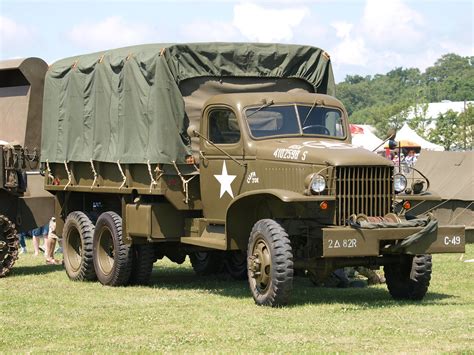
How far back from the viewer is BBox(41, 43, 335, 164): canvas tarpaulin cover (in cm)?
1488

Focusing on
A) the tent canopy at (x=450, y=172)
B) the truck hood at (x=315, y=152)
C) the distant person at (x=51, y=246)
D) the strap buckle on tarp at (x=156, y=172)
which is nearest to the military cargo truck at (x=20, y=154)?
the distant person at (x=51, y=246)

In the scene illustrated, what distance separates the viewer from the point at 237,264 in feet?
55.6

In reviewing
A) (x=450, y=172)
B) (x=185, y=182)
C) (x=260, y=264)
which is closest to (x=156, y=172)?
(x=185, y=182)

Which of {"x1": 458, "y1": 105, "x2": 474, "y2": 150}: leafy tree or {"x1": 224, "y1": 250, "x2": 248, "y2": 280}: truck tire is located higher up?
{"x1": 458, "y1": 105, "x2": 474, "y2": 150}: leafy tree

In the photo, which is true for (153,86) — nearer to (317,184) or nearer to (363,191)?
(317,184)

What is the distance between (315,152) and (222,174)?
1.72 m

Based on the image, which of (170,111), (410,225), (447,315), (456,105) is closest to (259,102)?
(170,111)

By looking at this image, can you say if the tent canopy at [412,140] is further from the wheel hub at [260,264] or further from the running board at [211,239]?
the wheel hub at [260,264]

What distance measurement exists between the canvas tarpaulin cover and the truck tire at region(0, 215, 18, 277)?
136 cm

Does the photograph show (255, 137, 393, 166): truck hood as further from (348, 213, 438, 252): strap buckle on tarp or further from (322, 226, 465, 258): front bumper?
(322, 226, 465, 258): front bumper

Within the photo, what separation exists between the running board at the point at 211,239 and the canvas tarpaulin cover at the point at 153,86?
0.99 m

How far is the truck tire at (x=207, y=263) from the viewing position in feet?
57.2

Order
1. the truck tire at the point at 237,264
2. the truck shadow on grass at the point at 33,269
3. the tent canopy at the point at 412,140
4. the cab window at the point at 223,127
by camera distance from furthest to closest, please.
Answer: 1. the tent canopy at the point at 412,140
2. the truck shadow on grass at the point at 33,269
3. the truck tire at the point at 237,264
4. the cab window at the point at 223,127

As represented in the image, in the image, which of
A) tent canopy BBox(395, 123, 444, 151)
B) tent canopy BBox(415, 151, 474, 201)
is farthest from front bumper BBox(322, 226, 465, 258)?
tent canopy BBox(395, 123, 444, 151)
